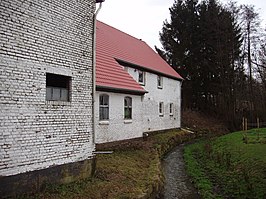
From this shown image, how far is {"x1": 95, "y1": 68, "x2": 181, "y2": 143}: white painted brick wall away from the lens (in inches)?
598

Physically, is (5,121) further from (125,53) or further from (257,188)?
(125,53)

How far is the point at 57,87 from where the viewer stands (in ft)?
28.1

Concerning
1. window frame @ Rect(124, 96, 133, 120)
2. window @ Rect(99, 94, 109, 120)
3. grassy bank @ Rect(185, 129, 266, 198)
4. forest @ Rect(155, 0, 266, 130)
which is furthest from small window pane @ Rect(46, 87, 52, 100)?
forest @ Rect(155, 0, 266, 130)

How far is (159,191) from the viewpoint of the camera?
9891 millimetres

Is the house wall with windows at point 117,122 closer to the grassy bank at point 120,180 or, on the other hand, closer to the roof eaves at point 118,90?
the roof eaves at point 118,90

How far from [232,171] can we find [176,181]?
2.68 m

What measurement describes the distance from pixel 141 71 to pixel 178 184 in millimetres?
11497

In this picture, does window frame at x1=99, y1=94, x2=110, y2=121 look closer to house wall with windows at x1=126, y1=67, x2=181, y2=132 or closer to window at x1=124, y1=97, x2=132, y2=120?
window at x1=124, y1=97, x2=132, y2=120

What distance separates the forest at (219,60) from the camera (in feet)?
117

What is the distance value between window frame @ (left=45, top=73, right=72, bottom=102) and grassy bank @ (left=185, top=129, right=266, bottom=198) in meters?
5.98

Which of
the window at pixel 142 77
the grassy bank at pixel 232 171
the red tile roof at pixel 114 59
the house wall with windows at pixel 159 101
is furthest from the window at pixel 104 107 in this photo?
the window at pixel 142 77

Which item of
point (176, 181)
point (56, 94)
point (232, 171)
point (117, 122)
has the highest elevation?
point (56, 94)

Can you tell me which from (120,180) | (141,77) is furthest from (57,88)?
(141,77)

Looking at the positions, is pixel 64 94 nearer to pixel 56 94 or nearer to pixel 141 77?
pixel 56 94
